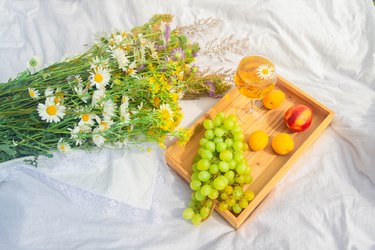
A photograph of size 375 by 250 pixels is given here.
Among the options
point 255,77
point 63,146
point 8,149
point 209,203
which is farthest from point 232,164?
point 8,149

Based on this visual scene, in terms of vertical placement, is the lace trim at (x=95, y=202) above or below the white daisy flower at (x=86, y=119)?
below

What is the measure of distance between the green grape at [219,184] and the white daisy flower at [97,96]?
38 cm

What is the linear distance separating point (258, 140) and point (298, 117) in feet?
0.47

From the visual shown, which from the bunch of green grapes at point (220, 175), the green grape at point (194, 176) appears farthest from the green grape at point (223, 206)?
the green grape at point (194, 176)

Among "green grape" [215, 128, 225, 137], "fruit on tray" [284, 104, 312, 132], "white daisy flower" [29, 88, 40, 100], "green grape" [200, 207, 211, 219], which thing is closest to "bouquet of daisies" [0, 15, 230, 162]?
"white daisy flower" [29, 88, 40, 100]

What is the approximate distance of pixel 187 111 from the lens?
124 cm

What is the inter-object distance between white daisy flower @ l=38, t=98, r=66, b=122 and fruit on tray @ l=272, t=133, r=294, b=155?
24.5 inches

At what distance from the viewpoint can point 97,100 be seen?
899 mm

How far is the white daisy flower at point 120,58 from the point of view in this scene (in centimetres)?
93

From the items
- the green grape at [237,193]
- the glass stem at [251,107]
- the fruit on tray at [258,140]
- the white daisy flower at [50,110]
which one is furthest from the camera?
the glass stem at [251,107]

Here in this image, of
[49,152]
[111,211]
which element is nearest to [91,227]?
[111,211]

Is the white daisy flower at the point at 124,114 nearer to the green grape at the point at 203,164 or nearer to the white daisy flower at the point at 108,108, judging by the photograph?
the white daisy flower at the point at 108,108

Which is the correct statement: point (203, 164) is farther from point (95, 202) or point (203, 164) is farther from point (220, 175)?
point (95, 202)

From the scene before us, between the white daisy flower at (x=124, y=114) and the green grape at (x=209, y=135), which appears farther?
the green grape at (x=209, y=135)
